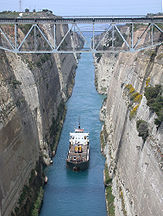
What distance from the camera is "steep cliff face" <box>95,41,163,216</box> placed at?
758 inches

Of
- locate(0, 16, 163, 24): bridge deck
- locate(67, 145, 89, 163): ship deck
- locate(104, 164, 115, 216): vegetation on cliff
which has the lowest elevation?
locate(67, 145, 89, 163): ship deck

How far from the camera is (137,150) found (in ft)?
78.1

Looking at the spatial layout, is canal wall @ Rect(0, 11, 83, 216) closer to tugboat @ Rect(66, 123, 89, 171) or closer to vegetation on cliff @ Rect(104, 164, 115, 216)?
tugboat @ Rect(66, 123, 89, 171)

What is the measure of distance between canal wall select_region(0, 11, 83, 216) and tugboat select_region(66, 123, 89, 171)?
181 centimetres

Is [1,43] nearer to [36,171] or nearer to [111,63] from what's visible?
[36,171]

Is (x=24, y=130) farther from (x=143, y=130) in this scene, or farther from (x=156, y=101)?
(x=156, y=101)

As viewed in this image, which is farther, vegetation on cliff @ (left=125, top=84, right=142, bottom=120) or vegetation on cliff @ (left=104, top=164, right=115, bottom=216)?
vegetation on cliff @ (left=125, top=84, right=142, bottom=120)

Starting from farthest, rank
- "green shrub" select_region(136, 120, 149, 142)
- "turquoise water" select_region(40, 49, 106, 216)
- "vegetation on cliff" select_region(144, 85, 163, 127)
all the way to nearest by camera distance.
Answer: "turquoise water" select_region(40, 49, 106, 216)
"green shrub" select_region(136, 120, 149, 142)
"vegetation on cliff" select_region(144, 85, 163, 127)

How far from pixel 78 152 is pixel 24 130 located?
951 cm

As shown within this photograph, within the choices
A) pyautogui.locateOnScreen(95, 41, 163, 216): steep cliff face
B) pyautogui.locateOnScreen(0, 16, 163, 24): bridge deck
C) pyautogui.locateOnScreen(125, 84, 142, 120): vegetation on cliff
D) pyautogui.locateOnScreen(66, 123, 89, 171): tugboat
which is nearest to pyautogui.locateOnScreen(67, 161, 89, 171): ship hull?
pyautogui.locateOnScreen(66, 123, 89, 171): tugboat

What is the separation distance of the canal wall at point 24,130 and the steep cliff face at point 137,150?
5.69 metres

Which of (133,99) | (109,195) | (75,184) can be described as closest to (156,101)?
(133,99)

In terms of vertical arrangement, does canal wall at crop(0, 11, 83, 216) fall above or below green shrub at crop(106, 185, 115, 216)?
above

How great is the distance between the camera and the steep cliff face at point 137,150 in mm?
19266
